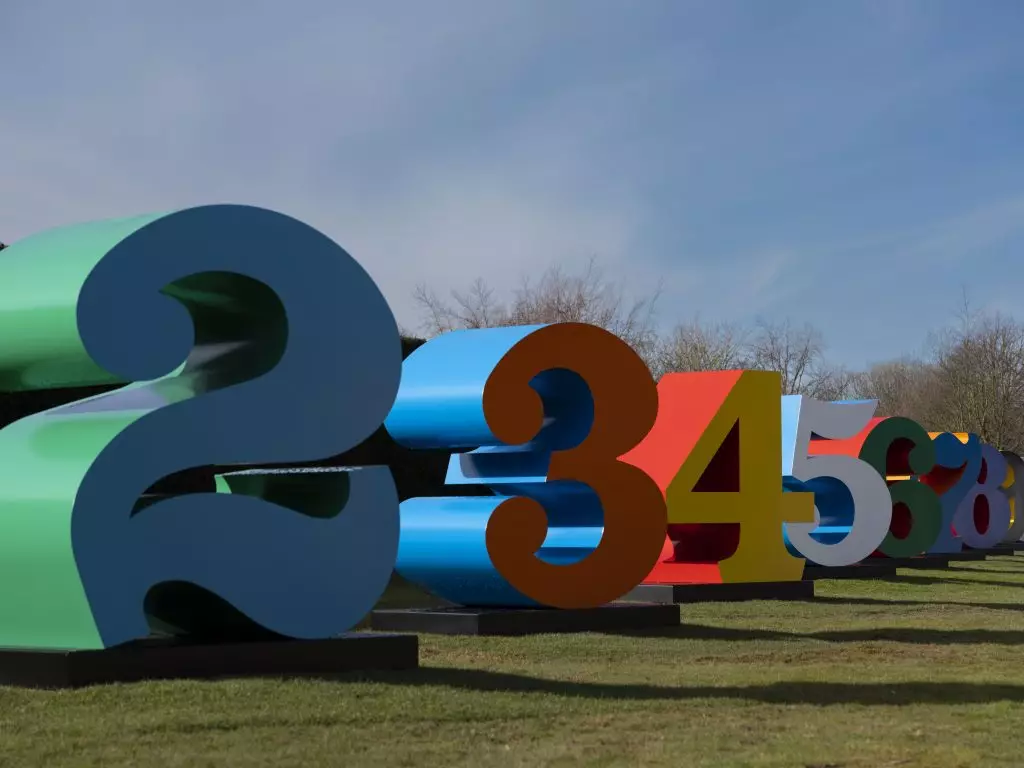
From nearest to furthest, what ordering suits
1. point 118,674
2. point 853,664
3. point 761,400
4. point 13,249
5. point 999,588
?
point 118,674, point 13,249, point 853,664, point 761,400, point 999,588

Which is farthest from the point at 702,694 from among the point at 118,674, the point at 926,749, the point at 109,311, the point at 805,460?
the point at 805,460

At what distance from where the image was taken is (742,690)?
10133mm

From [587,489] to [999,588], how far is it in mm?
8777

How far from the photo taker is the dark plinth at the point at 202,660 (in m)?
8.78

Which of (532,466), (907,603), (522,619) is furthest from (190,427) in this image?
(907,603)

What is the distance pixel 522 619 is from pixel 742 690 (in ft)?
11.8

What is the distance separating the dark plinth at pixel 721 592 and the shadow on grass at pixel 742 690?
6.56 meters

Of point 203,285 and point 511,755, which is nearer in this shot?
point 511,755

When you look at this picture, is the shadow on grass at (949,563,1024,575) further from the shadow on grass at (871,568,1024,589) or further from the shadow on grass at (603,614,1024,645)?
the shadow on grass at (603,614,1024,645)

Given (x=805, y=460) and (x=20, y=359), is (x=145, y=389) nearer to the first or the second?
(x=20, y=359)

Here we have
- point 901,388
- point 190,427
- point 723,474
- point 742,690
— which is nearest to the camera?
point 190,427

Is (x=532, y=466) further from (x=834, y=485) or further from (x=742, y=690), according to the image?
(x=834, y=485)

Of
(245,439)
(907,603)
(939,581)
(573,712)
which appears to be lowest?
(573,712)

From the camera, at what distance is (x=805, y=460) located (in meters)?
21.1
